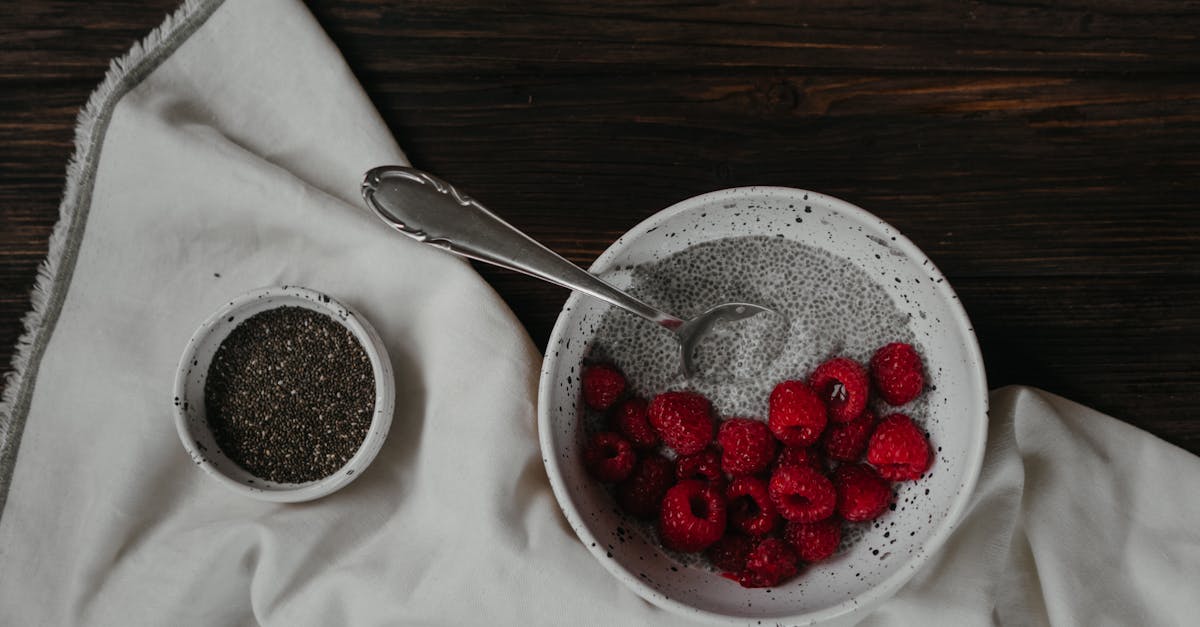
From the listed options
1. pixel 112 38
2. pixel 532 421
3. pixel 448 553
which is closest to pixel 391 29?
pixel 112 38

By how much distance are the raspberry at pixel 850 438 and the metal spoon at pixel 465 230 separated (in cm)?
21

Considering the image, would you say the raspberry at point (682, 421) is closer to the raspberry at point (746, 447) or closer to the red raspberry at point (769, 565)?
the raspberry at point (746, 447)

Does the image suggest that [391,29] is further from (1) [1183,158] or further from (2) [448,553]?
(1) [1183,158]

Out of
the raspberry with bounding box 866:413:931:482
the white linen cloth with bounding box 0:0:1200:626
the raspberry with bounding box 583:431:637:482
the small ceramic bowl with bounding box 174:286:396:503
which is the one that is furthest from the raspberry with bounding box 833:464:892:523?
the small ceramic bowl with bounding box 174:286:396:503

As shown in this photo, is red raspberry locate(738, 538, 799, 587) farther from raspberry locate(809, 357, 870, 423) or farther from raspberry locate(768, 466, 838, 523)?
raspberry locate(809, 357, 870, 423)

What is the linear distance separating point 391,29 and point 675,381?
57cm

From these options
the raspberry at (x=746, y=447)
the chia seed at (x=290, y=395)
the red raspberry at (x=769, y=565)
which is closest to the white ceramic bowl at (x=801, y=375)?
the red raspberry at (x=769, y=565)

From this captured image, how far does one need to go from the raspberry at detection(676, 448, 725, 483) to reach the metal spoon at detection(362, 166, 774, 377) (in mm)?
151

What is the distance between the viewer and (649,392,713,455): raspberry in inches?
36.8

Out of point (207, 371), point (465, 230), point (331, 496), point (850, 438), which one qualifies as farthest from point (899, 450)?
point (207, 371)

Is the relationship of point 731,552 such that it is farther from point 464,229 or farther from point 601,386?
point 464,229

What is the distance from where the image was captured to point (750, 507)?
98 centimetres

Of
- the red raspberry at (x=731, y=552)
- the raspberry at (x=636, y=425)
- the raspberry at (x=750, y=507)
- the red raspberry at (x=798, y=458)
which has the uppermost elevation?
the raspberry at (x=636, y=425)

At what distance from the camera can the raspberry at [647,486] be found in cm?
97
